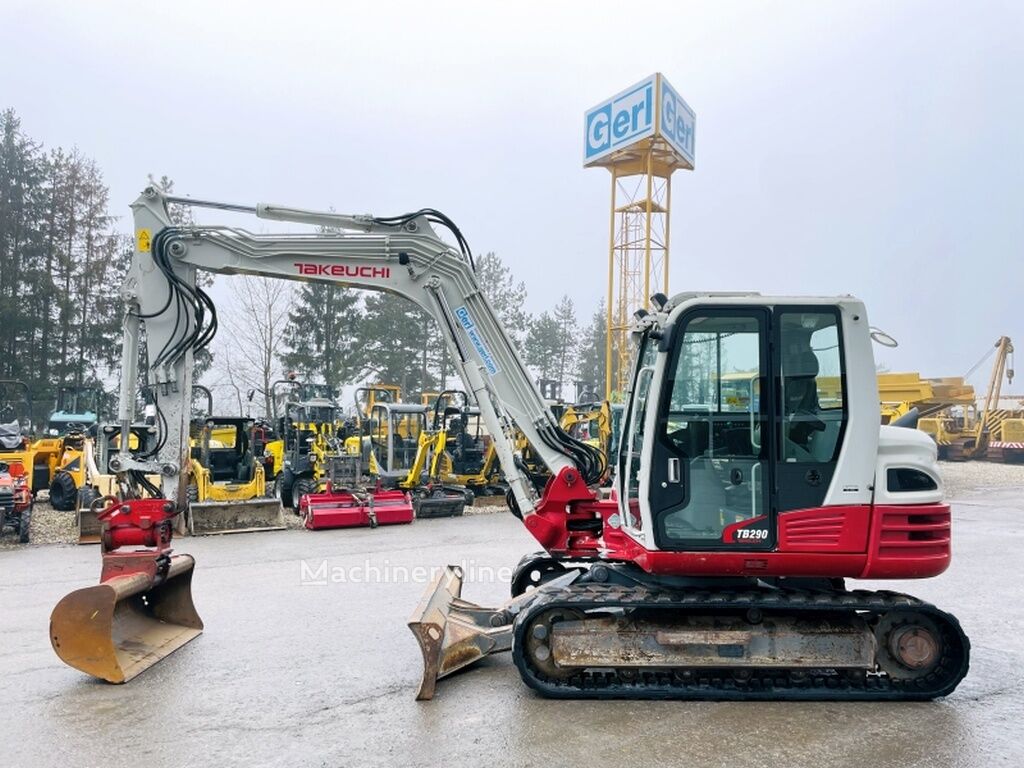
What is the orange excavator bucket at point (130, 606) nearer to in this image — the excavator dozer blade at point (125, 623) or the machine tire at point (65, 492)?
the excavator dozer blade at point (125, 623)

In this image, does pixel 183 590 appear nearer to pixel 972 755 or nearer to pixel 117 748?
pixel 117 748

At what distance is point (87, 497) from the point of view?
528 inches

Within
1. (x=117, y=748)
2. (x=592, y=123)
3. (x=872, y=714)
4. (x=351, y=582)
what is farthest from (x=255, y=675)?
(x=592, y=123)

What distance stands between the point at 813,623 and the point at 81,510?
37.9 feet

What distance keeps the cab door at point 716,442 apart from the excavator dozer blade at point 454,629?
3.85 feet

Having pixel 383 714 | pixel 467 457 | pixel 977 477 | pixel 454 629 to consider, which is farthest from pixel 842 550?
pixel 977 477

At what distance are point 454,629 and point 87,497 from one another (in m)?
10.6

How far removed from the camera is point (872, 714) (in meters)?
4.75

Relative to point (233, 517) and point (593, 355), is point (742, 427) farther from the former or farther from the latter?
point (593, 355)

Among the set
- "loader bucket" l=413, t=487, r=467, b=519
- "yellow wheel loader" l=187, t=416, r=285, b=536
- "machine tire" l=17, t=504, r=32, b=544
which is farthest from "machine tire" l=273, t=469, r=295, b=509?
"machine tire" l=17, t=504, r=32, b=544

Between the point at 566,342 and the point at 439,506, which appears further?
the point at 566,342

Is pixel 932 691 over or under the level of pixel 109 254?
under

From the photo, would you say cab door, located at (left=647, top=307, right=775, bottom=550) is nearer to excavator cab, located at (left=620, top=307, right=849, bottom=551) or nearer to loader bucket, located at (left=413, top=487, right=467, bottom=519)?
excavator cab, located at (left=620, top=307, right=849, bottom=551)

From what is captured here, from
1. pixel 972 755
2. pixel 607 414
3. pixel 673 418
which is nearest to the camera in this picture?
pixel 972 755
